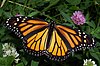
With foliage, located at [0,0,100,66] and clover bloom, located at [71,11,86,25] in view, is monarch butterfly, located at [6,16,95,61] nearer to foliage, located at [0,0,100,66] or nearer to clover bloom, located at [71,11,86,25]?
foliage, located at [0,0,100,66]

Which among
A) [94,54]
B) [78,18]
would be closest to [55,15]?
[78,18]

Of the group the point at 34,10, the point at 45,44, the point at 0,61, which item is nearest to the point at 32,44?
the point at 45,44

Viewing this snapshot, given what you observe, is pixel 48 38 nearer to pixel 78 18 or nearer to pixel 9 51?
pixel 9 51

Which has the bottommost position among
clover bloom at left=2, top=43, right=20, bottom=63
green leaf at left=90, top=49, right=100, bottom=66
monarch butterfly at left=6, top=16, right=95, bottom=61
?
green leaf at left=90, top=49, right=100, bottom=66

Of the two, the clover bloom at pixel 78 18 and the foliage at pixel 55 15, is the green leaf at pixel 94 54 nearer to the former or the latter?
the foliage at pixel 55 15

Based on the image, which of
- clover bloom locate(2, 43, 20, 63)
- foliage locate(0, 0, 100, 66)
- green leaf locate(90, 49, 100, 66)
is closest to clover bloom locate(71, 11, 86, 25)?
foliage locate(0, 0, 100, 66)

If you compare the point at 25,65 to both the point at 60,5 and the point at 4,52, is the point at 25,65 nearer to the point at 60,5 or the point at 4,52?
the point at 4,52
